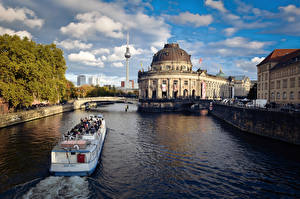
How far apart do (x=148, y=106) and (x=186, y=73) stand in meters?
35.1

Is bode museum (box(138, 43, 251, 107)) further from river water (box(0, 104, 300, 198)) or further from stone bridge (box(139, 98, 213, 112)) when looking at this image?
river water (box(0, 104, 300, 198))

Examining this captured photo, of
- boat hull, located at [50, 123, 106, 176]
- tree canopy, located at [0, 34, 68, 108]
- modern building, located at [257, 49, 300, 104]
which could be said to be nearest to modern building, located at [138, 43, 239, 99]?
modern building, located at [257, 49, 300, 104]

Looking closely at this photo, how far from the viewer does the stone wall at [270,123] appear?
32.5 metres

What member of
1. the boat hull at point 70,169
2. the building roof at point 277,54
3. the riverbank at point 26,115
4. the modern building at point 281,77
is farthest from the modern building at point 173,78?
the boat hull at point 70,169

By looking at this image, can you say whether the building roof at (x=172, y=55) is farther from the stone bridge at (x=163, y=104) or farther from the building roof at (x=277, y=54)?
the building roof at (x=277, y=54)

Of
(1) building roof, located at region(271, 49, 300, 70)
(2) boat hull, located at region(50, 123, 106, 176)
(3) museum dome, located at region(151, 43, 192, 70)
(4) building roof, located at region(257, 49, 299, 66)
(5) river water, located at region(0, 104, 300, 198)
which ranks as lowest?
(5) river water, located at region(0, 104, 300, 198)

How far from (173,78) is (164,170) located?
98790mm

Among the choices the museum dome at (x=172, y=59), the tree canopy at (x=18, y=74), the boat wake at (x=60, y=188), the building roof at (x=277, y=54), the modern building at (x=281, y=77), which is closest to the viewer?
the boat wake at (x=60, y=188)

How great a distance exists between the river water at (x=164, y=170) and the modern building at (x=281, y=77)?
22.6 meters

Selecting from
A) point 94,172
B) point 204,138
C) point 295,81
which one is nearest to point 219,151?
point 204,138

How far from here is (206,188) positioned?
65.0ft

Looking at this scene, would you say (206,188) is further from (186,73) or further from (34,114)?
(186,73)

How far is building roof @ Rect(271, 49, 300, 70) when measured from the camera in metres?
51.7

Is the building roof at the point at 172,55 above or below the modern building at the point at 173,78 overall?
above
